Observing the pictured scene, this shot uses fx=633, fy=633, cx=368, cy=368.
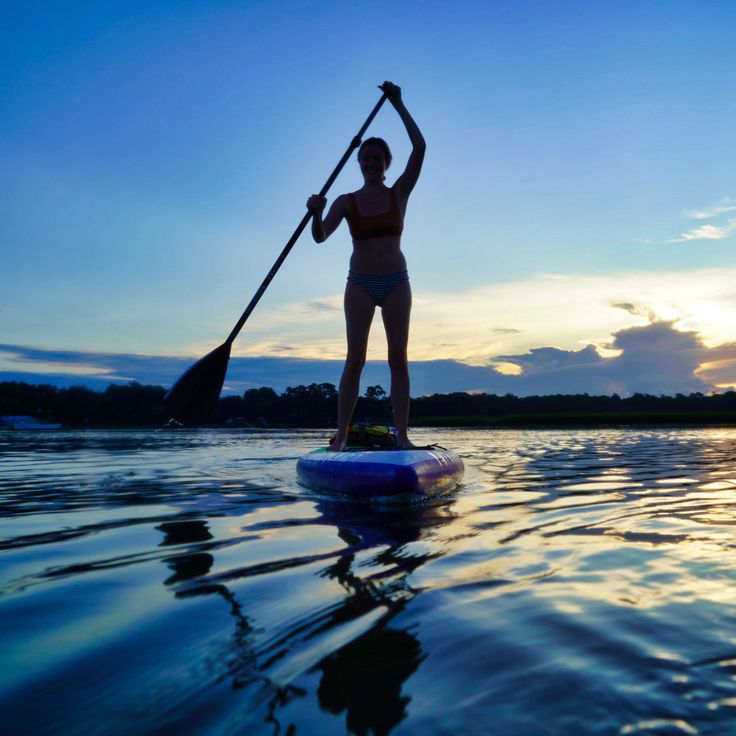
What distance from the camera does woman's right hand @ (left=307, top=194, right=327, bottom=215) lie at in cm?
592

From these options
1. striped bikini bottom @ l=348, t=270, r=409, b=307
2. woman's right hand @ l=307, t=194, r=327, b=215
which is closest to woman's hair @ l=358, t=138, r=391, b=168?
woman's right hand @ l=307, t=194, r=327, b=215

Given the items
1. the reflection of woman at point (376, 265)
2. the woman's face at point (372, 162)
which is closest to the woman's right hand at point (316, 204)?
the reflection of woman at point (376, 265)

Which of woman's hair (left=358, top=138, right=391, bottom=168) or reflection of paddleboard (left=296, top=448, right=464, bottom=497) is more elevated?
woman's hair (left=358, top=138, right=391, bottom=168)

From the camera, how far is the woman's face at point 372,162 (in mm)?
6105

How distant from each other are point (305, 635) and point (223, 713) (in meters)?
0.48

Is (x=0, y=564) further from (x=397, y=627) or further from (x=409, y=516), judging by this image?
(x=409, y=516)

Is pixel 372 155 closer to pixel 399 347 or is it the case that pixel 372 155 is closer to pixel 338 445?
pixel 399 347

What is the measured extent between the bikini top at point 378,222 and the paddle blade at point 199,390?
1.68 m

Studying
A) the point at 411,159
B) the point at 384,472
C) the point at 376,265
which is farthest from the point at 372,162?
the point at 384,472

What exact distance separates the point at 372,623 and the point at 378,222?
4.62 m

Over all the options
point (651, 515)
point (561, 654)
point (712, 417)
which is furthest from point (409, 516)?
point (712, 417)

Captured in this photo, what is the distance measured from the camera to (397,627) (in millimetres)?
1859

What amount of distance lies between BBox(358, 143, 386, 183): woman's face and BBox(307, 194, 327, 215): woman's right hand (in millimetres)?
525

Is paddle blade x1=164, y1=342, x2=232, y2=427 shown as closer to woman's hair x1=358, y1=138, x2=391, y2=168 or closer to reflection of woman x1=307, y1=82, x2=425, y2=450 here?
reflection of woman x1=307, y1=82, x2=425, y2=450
